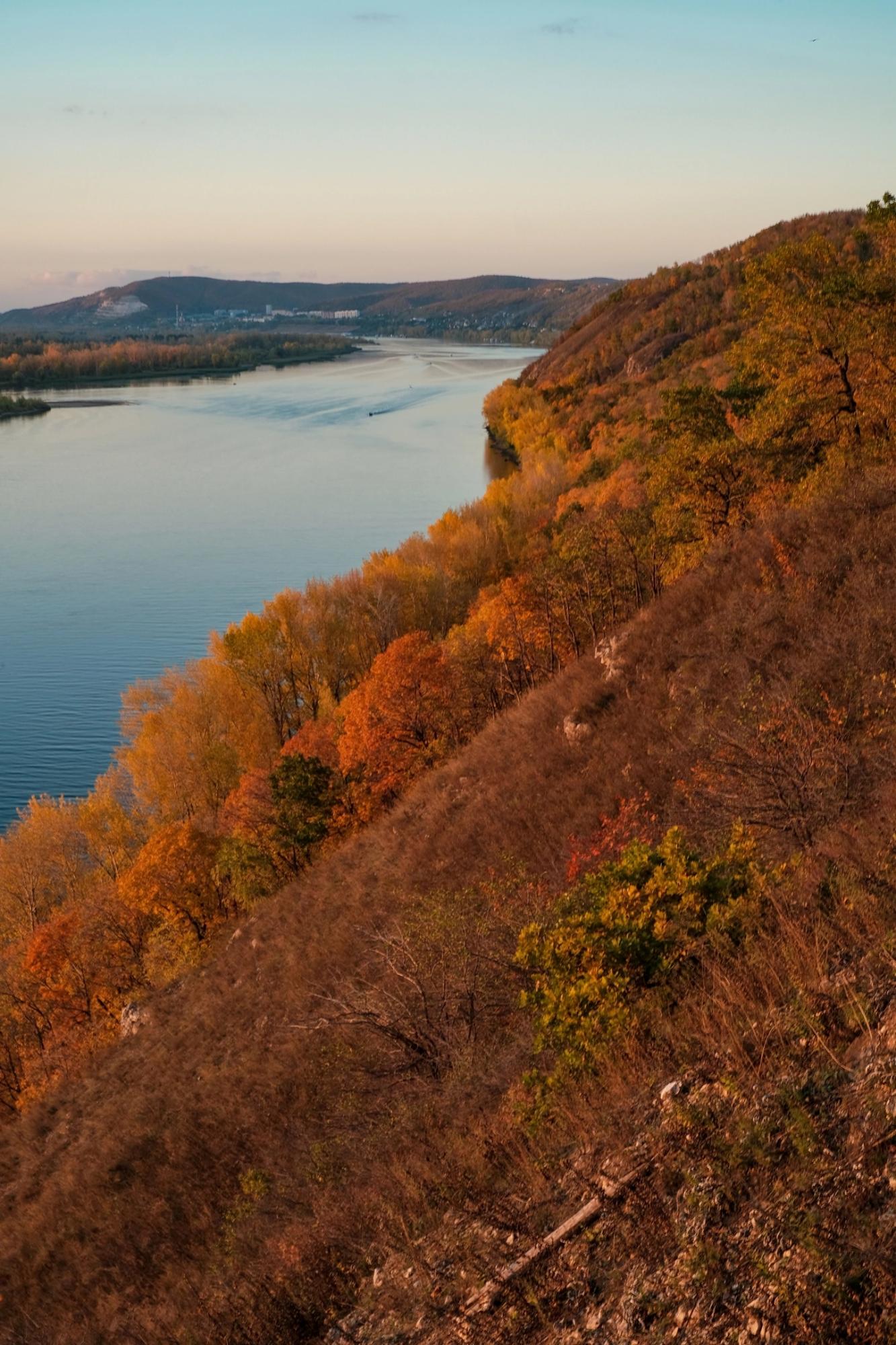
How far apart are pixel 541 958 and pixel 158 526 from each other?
64.1m

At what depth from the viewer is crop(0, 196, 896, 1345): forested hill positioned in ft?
16.2

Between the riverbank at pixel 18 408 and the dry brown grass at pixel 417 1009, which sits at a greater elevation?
the riverbank at pixel 18 408

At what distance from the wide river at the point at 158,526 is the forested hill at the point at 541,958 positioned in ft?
24.2

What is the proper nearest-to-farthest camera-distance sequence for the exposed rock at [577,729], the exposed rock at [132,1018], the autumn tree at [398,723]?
1. the exposed rock at [577,729]
2. the exposed rock at [132,1018]
3. the autumn tree at [398,723]

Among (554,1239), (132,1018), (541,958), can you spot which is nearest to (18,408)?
(132,1018)

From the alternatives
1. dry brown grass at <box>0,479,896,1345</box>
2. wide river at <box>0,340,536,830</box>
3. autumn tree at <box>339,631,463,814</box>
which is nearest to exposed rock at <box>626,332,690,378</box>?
wide river at <box>0,340,536,830</box>

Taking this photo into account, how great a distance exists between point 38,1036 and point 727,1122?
1109 inches

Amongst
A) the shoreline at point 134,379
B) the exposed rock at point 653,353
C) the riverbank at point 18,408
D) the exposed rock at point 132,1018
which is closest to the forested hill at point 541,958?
the exposed rock at point 132,1018

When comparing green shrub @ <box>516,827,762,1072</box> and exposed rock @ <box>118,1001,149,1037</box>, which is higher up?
green shrub @ <box>516,827,762,1072</box>

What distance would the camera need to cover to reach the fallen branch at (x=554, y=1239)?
5078mm

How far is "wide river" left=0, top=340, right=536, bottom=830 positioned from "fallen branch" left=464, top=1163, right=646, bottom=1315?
36.2 meters

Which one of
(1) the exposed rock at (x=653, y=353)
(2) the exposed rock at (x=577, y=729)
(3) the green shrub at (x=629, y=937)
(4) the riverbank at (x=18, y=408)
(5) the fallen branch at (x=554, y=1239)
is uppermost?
(4) the riverbank at (x=18, y=408)

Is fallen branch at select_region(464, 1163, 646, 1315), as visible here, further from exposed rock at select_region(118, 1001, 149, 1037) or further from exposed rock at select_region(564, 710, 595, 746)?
exposed rock at select_region(118, 1001, 149, 1037)

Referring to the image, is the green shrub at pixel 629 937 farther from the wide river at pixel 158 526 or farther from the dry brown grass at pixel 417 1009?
the wide river at pixel 158 526
